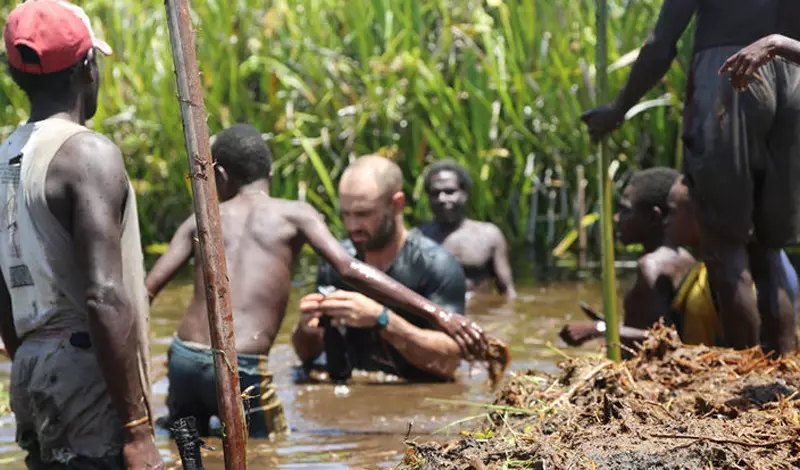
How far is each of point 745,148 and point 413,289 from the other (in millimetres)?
2354

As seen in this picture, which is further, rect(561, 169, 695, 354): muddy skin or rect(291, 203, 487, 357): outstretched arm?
rect(561, 169, 695, 354): muddy skin

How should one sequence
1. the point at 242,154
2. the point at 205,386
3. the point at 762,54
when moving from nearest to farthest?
the point at 762,54, the point at 205,386, the point at 242,154

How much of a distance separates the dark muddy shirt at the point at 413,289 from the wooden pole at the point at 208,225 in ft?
11.2

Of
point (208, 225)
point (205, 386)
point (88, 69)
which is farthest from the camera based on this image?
point (205, 386)

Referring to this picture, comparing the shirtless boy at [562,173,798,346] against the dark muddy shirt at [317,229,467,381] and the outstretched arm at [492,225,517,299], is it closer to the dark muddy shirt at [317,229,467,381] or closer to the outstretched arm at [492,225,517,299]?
the dark muddy shirt at [317,229,467,381]

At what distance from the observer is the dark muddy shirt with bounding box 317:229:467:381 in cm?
632

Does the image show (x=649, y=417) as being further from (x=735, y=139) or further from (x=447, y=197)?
(x=447, y=197)

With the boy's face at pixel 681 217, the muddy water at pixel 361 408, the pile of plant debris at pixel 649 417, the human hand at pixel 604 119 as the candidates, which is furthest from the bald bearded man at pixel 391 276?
the human hand at pixel 604 119

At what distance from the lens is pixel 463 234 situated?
30.6ft

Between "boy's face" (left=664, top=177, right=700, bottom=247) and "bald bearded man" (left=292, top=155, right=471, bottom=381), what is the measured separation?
117cm

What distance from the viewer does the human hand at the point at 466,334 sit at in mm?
4625

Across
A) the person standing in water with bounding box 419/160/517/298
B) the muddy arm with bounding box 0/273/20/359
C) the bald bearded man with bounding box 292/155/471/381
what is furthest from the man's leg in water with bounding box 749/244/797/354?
the person standing in water with bounding box 419/160/517/298

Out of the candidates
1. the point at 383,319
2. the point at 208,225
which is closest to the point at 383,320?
the point at 383,319

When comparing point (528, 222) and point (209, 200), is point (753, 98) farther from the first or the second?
point (528, 222)
